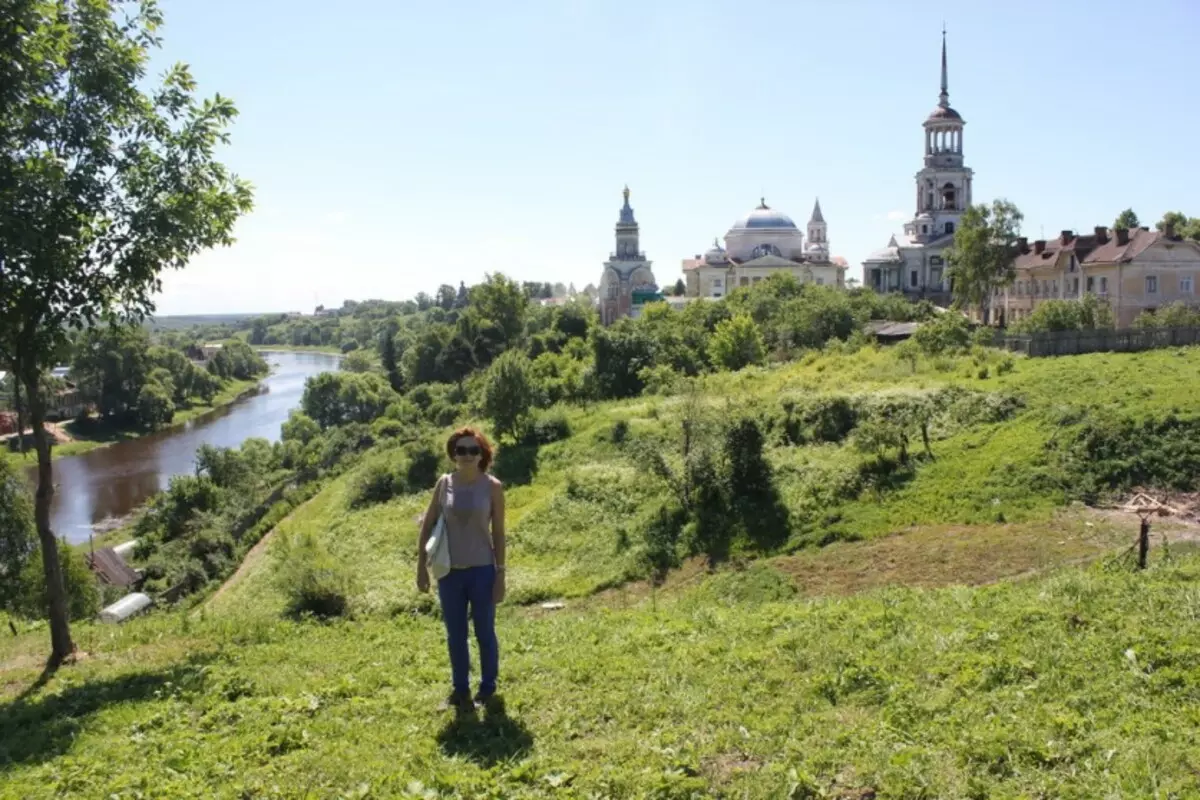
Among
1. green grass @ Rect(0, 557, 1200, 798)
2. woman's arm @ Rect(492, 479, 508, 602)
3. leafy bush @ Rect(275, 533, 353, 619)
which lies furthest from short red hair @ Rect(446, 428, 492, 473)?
leafy bush @ Rect(275, 533, 353, 619)

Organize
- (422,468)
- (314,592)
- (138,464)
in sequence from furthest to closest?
(138,464) → (422,468) → (314,592)

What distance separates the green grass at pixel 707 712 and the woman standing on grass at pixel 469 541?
2.18 feet

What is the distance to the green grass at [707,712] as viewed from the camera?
491cm

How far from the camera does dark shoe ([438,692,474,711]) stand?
6223mm

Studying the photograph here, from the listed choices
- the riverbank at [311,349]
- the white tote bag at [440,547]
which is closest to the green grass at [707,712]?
the white tote bag at [440,547]

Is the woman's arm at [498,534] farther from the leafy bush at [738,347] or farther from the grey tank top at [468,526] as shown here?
the leafy bush at [738,347]

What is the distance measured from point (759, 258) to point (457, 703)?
76210 millimetres

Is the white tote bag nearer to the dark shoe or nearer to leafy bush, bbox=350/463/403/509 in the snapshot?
the dark shoe

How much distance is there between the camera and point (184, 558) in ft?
101

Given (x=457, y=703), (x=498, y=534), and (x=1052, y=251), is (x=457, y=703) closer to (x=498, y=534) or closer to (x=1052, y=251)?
(x=498, y=534)

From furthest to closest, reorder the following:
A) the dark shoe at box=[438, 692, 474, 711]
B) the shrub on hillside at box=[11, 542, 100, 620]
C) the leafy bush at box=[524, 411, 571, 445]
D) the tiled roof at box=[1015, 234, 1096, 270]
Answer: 1. the tiled roof at box=[1015, 234, 1096, 270]
2. the leafy bush at box=[524, 411, 571, 445]
3. the shrub on hillside at box=[11, 542, 100, 620]
4. the dark shoe at box=[438, 692, 474, 711]

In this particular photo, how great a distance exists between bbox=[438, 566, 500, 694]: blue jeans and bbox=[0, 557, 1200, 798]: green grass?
36 centimetres

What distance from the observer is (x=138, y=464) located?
56.9m

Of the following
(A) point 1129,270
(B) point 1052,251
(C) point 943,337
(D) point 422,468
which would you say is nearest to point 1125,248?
(A) point 1129,270
